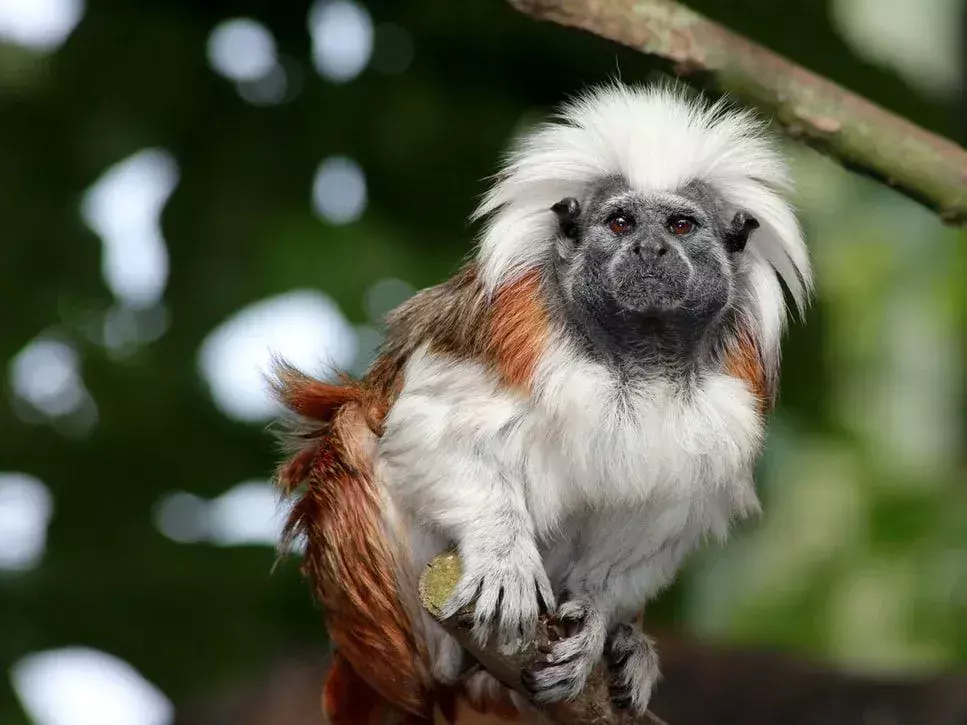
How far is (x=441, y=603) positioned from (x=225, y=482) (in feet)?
5.62

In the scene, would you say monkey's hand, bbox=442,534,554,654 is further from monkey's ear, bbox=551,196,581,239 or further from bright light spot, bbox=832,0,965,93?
bright light spot, bbox=832,0,965,93

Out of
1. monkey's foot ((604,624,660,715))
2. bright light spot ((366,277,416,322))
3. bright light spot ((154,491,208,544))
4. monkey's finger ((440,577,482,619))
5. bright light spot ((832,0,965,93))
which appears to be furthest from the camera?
bright light spot ((832,0,965,93))

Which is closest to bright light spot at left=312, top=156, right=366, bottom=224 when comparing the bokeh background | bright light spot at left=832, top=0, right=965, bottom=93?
the bokeh background

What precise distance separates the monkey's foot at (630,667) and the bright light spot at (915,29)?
3.43 meters

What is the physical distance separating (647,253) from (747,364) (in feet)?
1.09

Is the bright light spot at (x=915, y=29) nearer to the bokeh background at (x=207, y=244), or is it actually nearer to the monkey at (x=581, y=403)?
the bokeh background at (x=207, y=244)

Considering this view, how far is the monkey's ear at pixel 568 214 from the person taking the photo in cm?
233

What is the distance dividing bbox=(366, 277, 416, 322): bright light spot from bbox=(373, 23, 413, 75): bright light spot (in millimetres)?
628

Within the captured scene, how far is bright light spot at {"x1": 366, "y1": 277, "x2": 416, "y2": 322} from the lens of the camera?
11.4 ft

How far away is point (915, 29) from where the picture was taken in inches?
233

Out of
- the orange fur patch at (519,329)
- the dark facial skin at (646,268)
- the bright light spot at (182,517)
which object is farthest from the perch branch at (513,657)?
the bright light spot at (182,517)

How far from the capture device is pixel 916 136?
254 centimetres

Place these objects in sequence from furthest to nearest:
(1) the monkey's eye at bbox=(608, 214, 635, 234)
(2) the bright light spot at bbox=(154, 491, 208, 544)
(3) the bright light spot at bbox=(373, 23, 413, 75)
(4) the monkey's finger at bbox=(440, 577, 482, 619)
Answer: (2) the bright light spot at bbox=(154, 491, 208, 544) → (3) the bright light spot at bbox=(373, 23, 413, 75) → (1) the monkey's eye at bbox=(608, 214, 635, 234) → (4) the monkey's finger at bbox=(440, 577, 482, 619)

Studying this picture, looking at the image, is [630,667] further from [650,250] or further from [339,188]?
[339,188]
